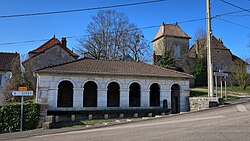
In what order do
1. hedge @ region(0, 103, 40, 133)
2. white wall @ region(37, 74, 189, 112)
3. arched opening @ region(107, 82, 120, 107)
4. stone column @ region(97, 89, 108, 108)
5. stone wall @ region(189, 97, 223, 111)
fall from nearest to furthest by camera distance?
hedge @ region(0, 103, 40, 133)
stone wall @ region(189, 97, 223, 111)
white wall @ region(37, 74, 189, 112)
stone column @ region(97, 89, 108, 108)
arched opening @ region(107, 82, 120, 107)

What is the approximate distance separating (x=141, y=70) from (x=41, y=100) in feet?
29.8

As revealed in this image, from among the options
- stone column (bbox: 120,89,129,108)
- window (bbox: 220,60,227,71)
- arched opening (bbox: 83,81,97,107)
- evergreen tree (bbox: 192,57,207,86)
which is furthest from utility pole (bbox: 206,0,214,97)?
window (bbox: 220,60,227,71)

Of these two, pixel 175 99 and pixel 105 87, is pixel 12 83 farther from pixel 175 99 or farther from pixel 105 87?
pixel 175 99

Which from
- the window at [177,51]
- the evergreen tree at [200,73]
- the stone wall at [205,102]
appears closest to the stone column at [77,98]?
the stone wall at [205,102]

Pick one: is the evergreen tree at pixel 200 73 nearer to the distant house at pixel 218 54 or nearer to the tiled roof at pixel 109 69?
the distant house at pixel 218 54

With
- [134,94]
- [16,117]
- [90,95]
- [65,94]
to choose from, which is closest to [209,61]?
[134,94]

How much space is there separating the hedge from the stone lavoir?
3.04 m

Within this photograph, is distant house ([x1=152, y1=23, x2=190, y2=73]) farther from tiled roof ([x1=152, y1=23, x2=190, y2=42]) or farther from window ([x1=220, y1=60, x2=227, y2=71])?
window ([x1=220, y1=60, x2=227, y2=71])

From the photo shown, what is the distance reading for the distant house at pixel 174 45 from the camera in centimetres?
3709

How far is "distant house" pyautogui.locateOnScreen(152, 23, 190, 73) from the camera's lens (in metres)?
37.1

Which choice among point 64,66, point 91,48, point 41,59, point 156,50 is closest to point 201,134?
point 64,66

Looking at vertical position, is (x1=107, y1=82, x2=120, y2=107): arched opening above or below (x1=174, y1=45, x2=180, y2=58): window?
below

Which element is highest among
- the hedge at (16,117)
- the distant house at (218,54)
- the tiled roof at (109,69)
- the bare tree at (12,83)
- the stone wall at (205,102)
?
the distant house at (218,54)

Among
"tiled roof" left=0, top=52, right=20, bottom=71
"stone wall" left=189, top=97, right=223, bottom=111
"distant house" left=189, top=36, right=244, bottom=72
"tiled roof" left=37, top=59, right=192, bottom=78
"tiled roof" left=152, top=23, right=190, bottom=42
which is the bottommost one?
"stone wall" left=189, top=97, right=223, bottom=111
